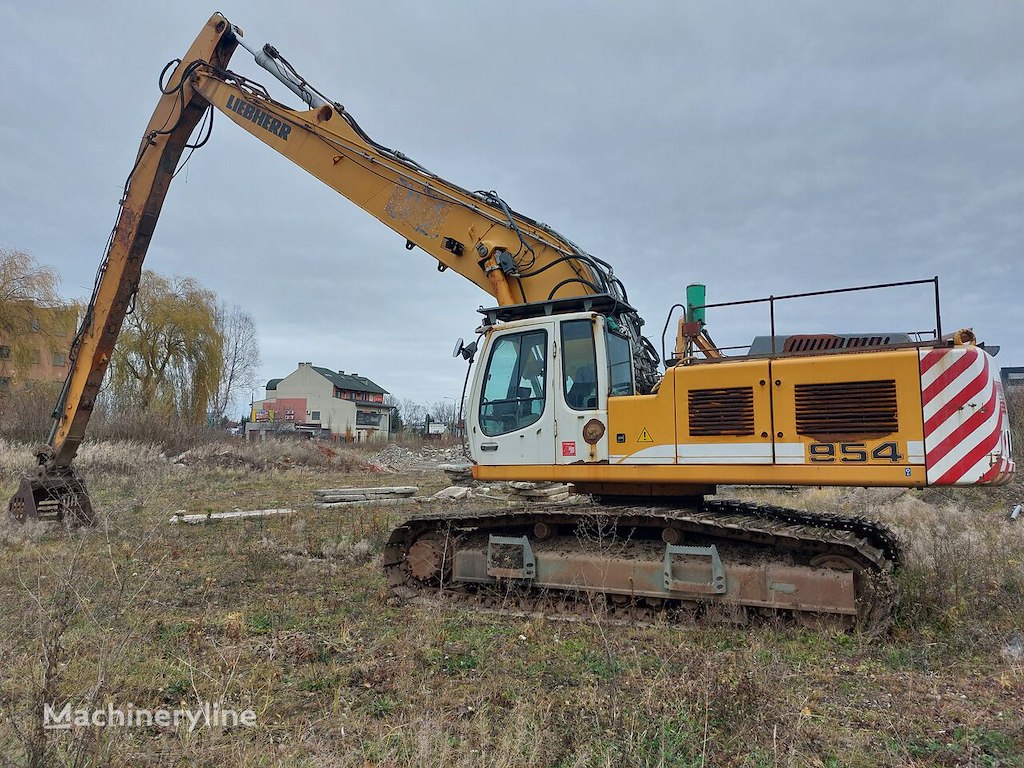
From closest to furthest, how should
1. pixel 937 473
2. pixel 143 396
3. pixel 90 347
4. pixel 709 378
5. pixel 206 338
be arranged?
pixel 937 473 < pixel 709 378 < pixel 90 347 < pixel 143 396 < pixel 206 338

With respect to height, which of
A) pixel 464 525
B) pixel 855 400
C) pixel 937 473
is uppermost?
pixel 855 400

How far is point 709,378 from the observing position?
5988 mm

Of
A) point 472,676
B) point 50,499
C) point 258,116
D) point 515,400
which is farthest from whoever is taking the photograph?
point 50,499

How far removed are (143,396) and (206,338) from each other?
430 cm

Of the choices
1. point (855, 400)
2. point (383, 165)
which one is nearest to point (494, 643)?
point (855, 400)

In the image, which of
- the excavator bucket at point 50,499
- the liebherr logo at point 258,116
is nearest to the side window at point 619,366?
the liebherr logo at point 258,116

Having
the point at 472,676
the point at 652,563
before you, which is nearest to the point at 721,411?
the point at 652,563

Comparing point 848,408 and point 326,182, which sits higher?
point 326,182

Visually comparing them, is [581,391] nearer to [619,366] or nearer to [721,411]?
[619,366]

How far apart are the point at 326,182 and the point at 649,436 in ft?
18.4

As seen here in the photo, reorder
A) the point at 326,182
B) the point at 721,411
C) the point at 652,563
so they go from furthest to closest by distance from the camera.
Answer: the point at 326,182 → the point at 652,563 → the point at 721,411

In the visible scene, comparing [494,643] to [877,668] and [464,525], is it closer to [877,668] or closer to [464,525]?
[464,525]
